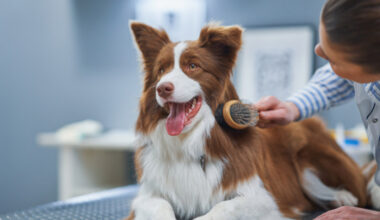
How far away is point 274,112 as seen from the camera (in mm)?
1410

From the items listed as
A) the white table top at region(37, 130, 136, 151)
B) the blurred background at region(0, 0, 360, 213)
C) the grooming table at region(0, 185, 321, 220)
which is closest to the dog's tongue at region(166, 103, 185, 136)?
the grooming table at region(0, 185, 321, 220)

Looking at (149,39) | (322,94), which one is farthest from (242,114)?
(322,94)

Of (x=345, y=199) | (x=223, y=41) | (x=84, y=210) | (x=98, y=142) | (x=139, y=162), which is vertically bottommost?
(x=98, y=142)

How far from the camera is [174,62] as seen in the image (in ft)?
3.82

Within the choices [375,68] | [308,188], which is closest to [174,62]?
[375,68]


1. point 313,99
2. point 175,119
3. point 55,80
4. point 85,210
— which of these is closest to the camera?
point 175,119

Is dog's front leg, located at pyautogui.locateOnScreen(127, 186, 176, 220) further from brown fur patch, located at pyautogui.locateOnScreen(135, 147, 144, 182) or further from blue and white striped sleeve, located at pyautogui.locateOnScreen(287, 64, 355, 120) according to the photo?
blue and white striped sleeve, located at pyautogui.locateOnScreen(287, 64, 355, 120)

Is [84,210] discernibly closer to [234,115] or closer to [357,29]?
[234,115]

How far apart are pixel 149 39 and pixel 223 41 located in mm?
255

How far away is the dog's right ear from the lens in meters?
1.25

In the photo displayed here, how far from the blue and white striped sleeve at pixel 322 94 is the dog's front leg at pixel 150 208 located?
68 cm

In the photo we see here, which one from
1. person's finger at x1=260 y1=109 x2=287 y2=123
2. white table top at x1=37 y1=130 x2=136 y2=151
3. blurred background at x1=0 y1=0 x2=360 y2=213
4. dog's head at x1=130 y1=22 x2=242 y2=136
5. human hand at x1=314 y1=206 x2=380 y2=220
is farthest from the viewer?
blurred background at x1=0 y1=0 x2=360 y2=213

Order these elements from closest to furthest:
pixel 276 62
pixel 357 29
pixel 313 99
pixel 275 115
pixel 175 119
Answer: pixel 357 29
pixel 175 119
pixel 275 115
pixel 313 99
pixel 276 62

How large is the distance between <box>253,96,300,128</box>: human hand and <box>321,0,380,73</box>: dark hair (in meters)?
0.52
